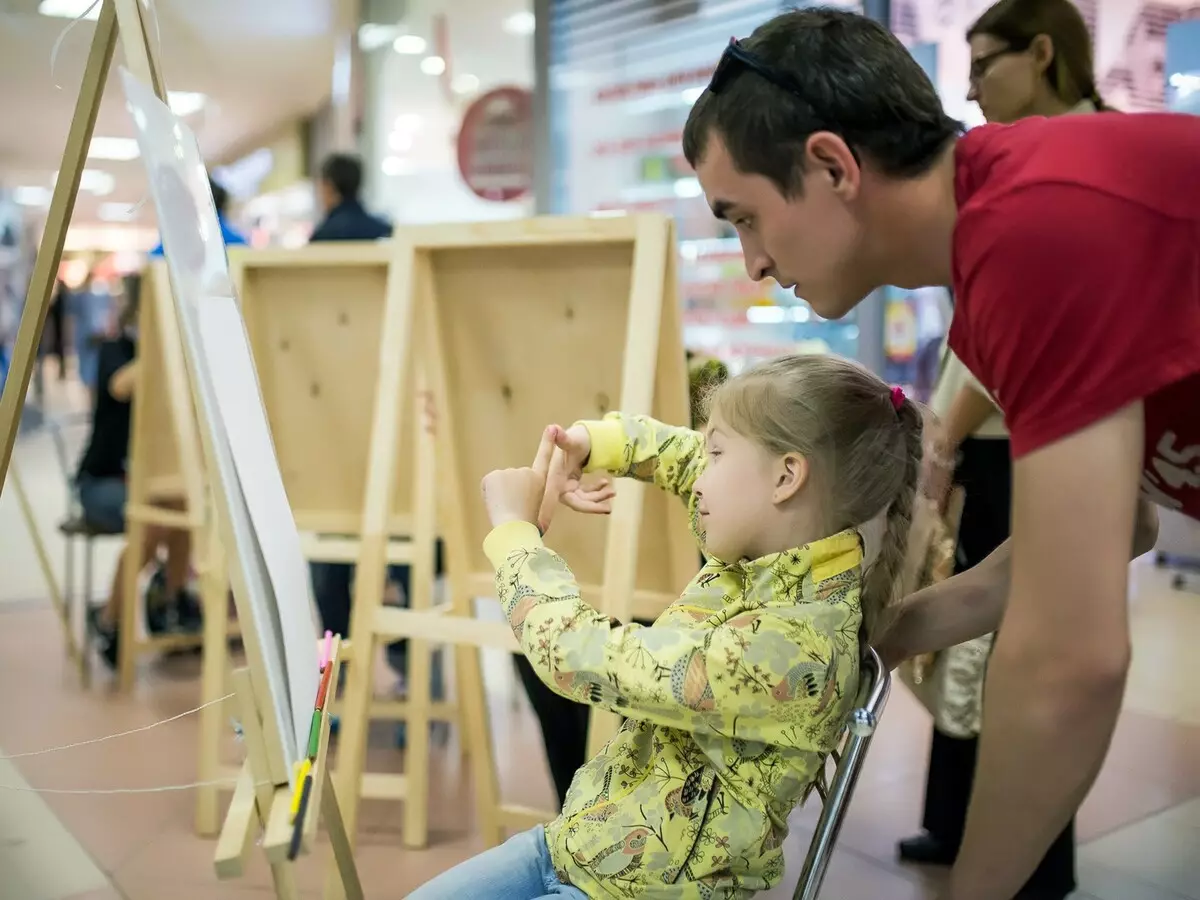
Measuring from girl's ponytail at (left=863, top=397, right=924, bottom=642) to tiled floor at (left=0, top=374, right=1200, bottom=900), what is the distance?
40.7 inches

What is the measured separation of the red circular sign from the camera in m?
5.16

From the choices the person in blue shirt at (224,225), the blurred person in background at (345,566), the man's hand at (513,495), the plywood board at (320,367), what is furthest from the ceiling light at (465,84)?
the man's hand at (513,495)

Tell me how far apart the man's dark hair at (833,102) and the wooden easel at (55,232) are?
0.70m

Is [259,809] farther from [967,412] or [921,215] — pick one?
[967,412]

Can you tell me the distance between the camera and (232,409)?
93 centimetres

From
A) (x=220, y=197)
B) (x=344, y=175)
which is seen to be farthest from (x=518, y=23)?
(x=220, y=197)

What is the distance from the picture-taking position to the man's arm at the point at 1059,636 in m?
0.74

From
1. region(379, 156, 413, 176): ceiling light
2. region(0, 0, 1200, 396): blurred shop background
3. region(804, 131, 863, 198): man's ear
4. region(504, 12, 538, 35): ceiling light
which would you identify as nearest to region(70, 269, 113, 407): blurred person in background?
region(0, 0, 1200, 396): blurred shop background

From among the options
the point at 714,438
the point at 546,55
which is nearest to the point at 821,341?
the point at 546,55

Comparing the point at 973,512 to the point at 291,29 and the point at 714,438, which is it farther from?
the point at 291,29

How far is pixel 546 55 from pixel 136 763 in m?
3.24

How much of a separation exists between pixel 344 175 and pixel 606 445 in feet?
9.07

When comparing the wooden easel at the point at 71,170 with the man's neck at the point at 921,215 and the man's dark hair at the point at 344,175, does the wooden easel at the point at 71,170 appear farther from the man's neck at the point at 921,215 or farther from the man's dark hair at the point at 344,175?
the man's dark hair at the point at 344,175

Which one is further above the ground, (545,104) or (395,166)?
(395,166)
